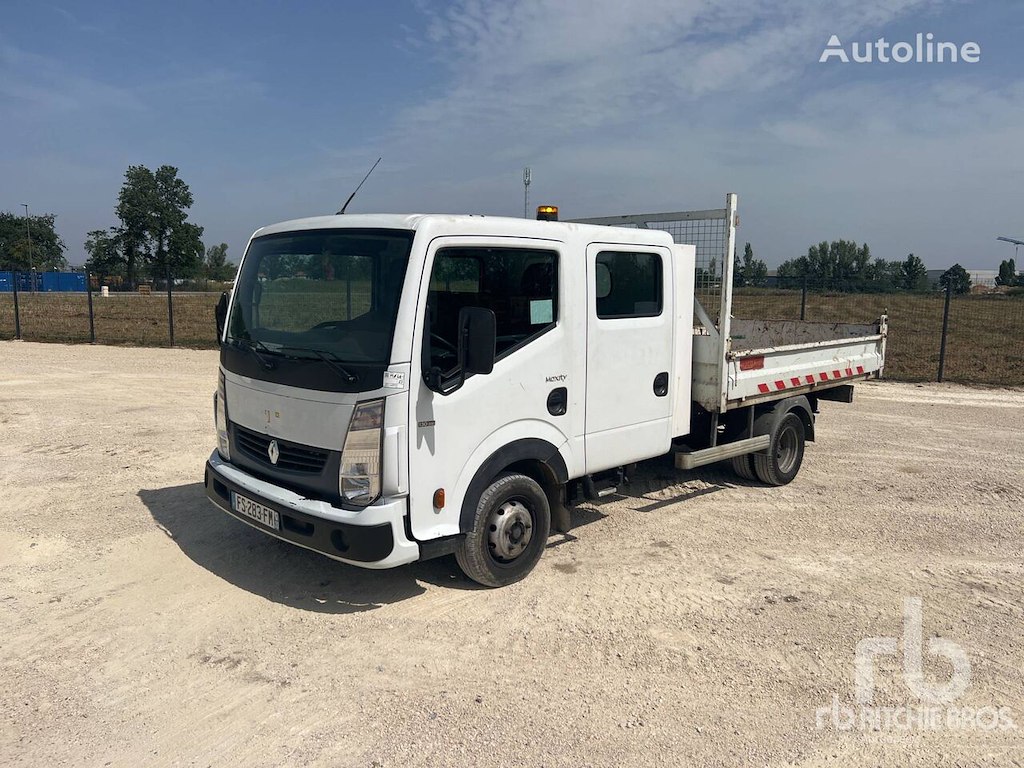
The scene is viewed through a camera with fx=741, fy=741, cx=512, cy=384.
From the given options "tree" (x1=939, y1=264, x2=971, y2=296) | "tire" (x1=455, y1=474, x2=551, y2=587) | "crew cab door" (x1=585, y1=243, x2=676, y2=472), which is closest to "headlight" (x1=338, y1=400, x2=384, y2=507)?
"tire" (x1=455, y1=474, x2=551, y2=587)

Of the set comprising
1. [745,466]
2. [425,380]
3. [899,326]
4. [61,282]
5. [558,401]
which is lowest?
[745,466]

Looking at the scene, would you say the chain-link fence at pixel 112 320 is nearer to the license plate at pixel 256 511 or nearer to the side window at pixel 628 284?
the license plate at pixel 256 511

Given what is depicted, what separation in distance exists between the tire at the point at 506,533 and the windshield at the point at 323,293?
1.16 m

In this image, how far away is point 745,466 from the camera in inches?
281

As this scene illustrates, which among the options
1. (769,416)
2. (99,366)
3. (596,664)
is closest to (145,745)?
(596,664)

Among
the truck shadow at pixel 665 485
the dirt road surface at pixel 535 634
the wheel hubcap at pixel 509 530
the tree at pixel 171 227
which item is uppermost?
the tree at pixel 171 227

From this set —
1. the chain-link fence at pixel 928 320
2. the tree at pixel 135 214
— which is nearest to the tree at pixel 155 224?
the tree at pixel 135 214

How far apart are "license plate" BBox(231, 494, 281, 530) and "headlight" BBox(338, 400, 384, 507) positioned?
55 cm

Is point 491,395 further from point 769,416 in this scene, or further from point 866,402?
point 866,402

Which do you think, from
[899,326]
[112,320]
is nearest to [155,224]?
[112,320]

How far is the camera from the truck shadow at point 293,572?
4.57 metres

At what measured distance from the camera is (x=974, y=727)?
3336 mm

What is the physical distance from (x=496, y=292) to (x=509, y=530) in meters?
1.47

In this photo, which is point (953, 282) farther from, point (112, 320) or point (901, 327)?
point (112, 320)
